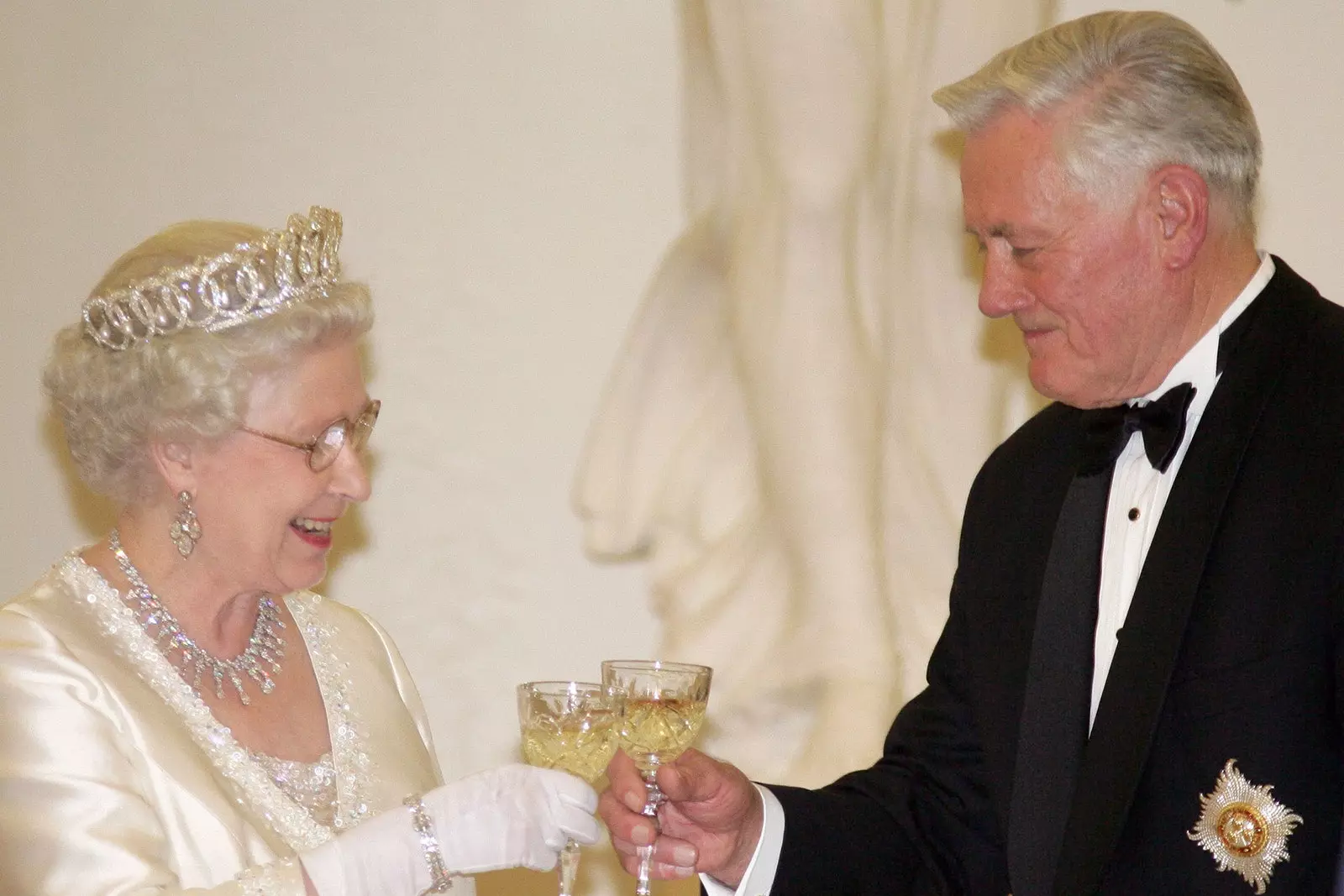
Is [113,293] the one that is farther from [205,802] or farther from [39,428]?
[39,428]

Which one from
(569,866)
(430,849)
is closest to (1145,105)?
(569,866)

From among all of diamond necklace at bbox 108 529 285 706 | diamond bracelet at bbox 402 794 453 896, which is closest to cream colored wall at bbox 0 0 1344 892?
diamond necklace at bbox 108 529 285 706

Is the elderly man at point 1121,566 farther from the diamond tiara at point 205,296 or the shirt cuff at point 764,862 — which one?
the diamond tiara at point 205,296

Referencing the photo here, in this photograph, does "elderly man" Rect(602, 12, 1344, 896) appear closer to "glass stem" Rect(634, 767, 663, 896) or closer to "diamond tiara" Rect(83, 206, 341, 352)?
"glass stem" Rect(634, 767, 663, 896)

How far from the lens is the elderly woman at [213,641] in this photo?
85.1 inches

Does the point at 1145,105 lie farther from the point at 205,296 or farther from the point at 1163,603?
the point at 205,296

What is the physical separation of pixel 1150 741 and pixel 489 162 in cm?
270

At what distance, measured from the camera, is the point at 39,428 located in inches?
172

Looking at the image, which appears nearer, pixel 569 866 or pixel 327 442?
pixel 569 866

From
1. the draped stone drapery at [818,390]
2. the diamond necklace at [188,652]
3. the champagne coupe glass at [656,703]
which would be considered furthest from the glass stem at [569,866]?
the draped stone drapery at [818,390]

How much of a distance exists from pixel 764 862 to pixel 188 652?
3.27 feet

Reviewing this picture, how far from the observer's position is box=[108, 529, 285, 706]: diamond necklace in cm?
240

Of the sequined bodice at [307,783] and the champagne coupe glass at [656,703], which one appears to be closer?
the champagne coupe glass at [656,703]

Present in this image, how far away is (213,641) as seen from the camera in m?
2.46
